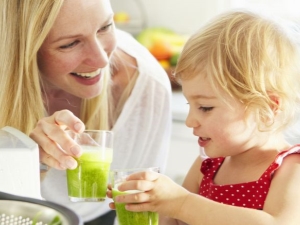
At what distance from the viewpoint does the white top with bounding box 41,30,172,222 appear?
228cm

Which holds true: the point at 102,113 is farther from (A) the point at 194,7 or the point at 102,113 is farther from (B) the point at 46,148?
(A) the point at 194,7

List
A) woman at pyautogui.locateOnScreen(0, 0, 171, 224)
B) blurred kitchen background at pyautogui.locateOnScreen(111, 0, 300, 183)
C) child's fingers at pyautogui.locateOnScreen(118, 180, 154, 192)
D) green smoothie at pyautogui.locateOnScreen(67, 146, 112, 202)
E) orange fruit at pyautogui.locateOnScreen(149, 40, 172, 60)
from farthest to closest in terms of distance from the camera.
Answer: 1. orange fruit at pyautogui.locateOnScreen(149, 40, 172, 60)
2. blurred kitchen background at pyautogui.locateOnScreen(111, 0, 300, 183)
3. woman at pyautogui.locateOnScreen(0, 0, 171, 224)
4. green smoothie at pyautogui.locateOnScreen(67, 146, 112, 202)
5. child's fingers at pyautogui.locateOnScreen(118, 180, 154, 192)

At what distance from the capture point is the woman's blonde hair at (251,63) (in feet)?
5.04

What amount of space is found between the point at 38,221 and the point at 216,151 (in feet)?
1.94

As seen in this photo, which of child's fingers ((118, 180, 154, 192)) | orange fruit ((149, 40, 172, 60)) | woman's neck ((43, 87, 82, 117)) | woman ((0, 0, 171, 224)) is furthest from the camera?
orange fruit ((149, 40, 172, 60))

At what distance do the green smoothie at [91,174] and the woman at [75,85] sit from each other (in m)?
0.03

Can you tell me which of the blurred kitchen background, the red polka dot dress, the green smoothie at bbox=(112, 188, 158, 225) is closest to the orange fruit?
the blurred kitchen background

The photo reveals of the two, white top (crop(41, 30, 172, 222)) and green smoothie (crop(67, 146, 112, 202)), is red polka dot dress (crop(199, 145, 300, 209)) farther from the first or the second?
white top (crop(41, 30, 172, 222))

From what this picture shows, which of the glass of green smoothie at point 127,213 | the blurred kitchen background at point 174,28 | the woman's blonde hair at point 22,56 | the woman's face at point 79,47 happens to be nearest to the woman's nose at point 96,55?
the woman's face at point 79,47

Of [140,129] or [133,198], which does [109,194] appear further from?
[140,129]

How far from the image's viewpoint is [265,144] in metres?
1.64

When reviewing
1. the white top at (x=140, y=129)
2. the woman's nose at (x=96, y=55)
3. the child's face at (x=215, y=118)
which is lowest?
the white top at (x=140, y=129)

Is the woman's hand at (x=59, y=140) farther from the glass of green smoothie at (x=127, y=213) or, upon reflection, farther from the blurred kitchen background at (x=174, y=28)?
the blurred kitchen background at (x=174, y=28)

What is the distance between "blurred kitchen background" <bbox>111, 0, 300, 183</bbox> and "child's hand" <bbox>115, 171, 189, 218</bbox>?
5.13 feet
